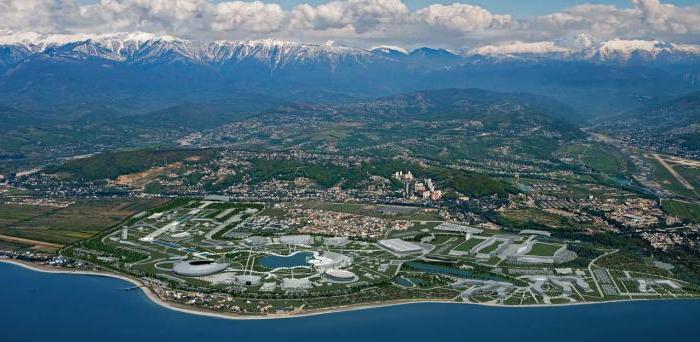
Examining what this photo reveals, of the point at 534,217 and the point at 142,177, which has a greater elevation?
the point at 534,217

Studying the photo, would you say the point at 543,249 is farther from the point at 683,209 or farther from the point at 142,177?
the point at 142,177

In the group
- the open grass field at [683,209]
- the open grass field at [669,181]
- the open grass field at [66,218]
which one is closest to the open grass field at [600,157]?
the open grass field at [669,181]

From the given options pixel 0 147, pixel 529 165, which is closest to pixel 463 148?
pixel 529 165

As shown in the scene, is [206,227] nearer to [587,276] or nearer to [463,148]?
[587,276]

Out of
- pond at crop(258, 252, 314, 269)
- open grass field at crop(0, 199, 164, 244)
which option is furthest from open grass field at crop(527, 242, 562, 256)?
open grass field at crop(0, 199, 164, 244)

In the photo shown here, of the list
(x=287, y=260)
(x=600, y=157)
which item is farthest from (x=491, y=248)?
(x=600, y=157)

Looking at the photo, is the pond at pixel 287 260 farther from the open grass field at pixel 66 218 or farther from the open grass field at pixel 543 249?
the open grass field at pixel 66 218

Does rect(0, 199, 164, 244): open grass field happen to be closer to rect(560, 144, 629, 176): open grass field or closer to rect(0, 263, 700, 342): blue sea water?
rect(0, 263, 700, 342): blue sea water
